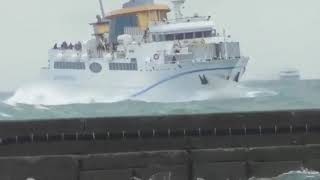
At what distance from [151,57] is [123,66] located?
3.65 meters

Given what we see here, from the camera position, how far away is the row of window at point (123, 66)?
216ft

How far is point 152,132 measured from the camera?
1052cm

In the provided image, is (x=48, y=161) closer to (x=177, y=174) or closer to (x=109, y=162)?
(x=109, y=162)

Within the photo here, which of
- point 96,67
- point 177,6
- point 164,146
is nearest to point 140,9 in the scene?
point 177,6

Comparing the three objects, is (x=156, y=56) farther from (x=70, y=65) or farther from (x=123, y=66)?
(x=70, y=65)

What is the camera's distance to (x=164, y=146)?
10.4 meters

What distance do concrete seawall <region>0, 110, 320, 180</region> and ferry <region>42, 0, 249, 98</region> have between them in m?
50.9

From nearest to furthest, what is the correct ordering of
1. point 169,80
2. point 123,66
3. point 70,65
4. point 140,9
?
point 169,80 → point 123,66 → point 70,65 → point 140,9

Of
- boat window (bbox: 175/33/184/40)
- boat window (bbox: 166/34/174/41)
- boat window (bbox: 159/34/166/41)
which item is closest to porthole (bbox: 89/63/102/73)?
Result: boat window (bbox: 159/34/166/41)

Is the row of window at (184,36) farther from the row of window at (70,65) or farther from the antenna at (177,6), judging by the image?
the row of window at (70,65)

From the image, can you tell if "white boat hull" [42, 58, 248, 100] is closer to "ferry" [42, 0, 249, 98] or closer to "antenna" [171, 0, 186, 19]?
"ferry" [42, 0, 249, 98]

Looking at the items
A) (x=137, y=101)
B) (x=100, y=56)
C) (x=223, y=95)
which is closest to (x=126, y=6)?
(x=100, y=56)

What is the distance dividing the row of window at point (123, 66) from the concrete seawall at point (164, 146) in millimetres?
55123

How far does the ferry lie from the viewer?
205 ft
